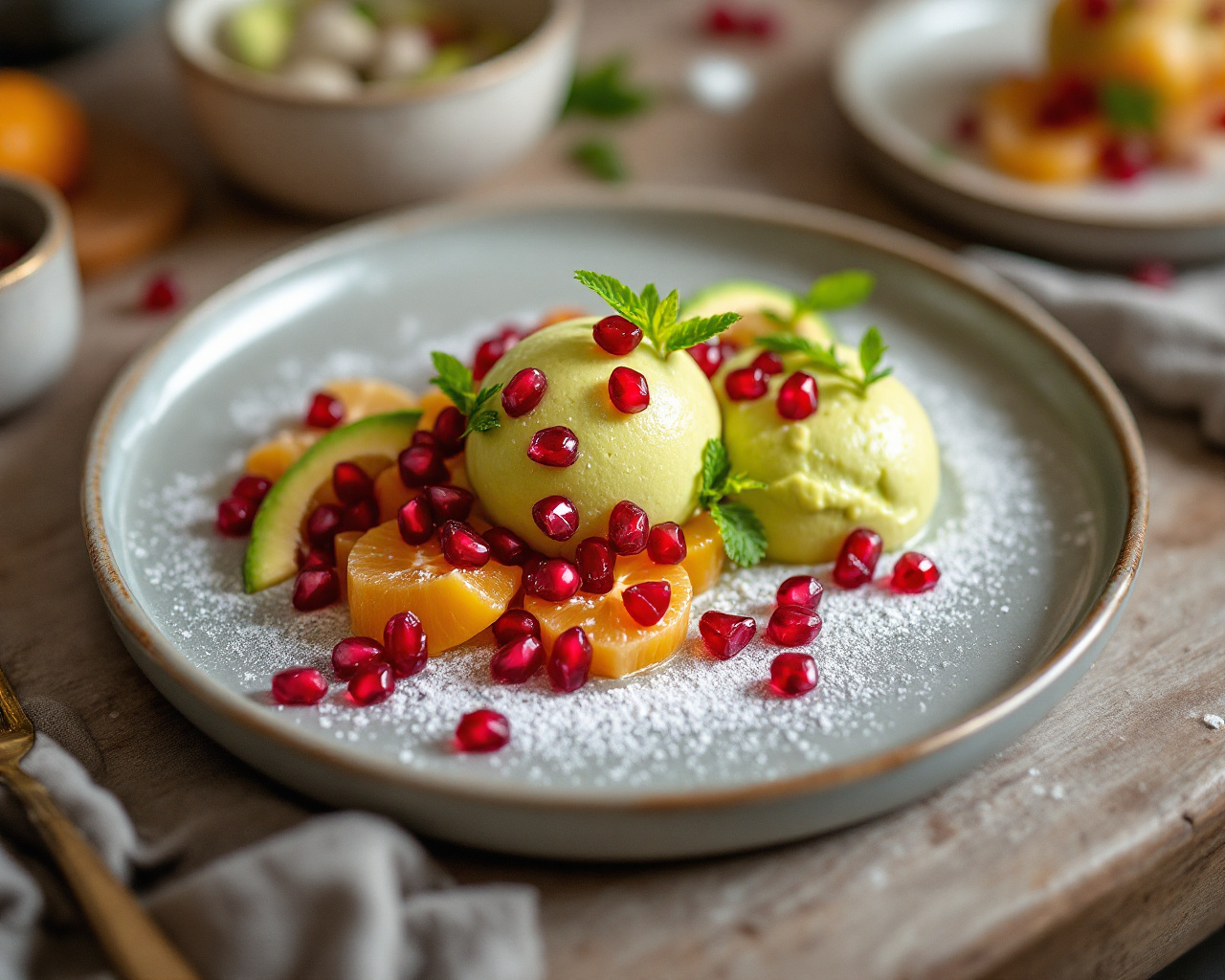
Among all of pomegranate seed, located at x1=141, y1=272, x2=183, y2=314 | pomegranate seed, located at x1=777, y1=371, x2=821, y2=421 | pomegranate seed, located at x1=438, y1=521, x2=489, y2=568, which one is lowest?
pomegranate seed, located at x1=141, y1=272, x2=183, y2=314

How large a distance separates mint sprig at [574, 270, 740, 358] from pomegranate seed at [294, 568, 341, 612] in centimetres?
57

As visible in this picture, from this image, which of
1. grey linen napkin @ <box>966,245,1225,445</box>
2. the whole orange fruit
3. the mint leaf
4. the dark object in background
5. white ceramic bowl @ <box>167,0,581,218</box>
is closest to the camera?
grey linen napkin @ <box>966,245,1225,445</box>

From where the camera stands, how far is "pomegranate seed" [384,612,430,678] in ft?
5.08

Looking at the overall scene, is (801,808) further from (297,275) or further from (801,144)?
(801,144)

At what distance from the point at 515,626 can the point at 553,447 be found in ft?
0.84

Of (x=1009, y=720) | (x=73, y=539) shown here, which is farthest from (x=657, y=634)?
(x=73, y=539)

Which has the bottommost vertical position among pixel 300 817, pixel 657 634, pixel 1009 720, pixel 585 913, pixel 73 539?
pixel 73 539

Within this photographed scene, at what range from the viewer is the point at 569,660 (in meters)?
1.52

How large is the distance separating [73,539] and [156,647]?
1.79 feet

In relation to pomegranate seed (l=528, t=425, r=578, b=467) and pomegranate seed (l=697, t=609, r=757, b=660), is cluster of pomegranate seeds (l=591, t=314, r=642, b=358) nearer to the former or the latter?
pomegranate seed (l=528, t=425, r=578, b=467)

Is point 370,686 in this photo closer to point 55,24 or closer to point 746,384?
point 746,384

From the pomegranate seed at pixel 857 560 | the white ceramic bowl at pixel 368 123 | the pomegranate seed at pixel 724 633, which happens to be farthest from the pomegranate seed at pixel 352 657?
the white ceramic bowl at pixel 368 123

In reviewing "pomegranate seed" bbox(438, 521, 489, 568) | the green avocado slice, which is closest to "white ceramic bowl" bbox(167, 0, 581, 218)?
the green avocado slice

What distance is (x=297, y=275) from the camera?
7.66 feet
